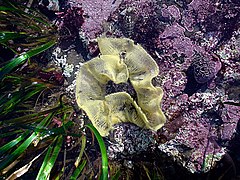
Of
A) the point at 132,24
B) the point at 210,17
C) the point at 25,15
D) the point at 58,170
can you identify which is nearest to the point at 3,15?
the point at 25,15

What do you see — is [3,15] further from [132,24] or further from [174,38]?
[174,38]

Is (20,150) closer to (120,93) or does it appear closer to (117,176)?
(117,176)

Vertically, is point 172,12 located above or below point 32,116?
above

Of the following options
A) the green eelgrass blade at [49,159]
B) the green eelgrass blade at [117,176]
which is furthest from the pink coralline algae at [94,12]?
the green eelgrass blade at [117,176]

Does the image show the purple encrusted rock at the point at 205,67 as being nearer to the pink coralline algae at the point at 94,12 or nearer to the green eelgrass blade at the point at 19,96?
the pink coralline algae at the point at 94,12

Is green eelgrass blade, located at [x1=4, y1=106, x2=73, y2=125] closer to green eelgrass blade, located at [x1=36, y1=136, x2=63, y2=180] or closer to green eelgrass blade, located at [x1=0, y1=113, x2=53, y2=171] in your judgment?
green eelgrass blade, located at [x1=0, y1=113, x2=53, y2=171]

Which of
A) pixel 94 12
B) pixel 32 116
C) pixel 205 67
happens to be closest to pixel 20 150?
pixel 32 116
